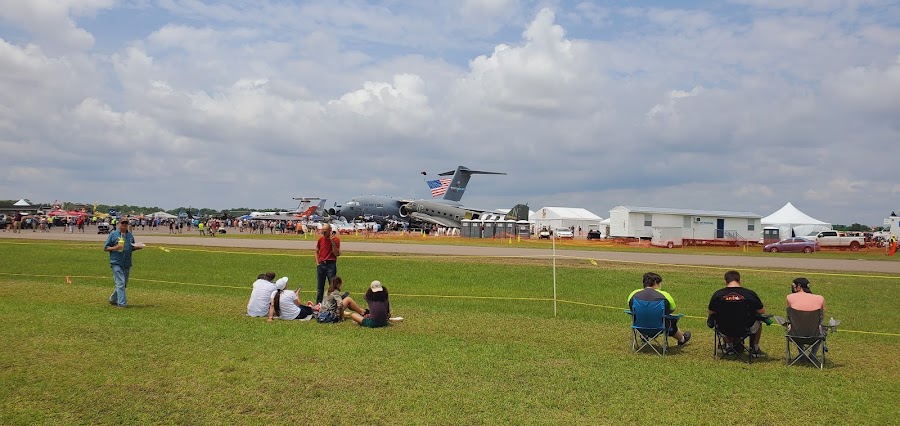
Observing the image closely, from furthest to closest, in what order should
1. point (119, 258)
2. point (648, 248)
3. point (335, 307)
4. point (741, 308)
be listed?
point (648, 248) < point (119, 258) < point (335, 307) < point (741, 308)

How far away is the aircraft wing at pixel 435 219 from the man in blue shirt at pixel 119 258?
7102 cm

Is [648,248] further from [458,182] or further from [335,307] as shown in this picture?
[458,182]

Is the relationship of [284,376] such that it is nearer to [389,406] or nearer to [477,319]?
[389,406]

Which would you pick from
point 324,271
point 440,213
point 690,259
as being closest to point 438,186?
point 440,213

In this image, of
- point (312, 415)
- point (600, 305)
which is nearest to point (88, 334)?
point (312, 415)

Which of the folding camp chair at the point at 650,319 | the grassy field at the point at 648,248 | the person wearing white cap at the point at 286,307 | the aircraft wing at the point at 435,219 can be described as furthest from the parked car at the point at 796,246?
the person wearing white cap at the point at 286,307

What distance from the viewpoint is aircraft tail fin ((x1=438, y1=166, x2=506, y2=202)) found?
3976 inches

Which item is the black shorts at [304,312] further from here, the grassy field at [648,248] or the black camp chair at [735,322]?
the grassy field at [648,248]

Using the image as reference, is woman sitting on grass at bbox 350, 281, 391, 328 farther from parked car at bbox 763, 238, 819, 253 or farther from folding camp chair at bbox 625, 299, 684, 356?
parked car at bbox 763, 238, 819, 253

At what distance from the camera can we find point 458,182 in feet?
332

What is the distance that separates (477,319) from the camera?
Answer: 14227 mm

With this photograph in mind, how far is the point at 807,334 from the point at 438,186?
94.7m


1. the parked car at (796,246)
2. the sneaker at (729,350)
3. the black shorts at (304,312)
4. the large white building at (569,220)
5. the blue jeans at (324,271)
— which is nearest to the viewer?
the sneaker at (729,350)

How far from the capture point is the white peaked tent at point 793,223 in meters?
77.0
